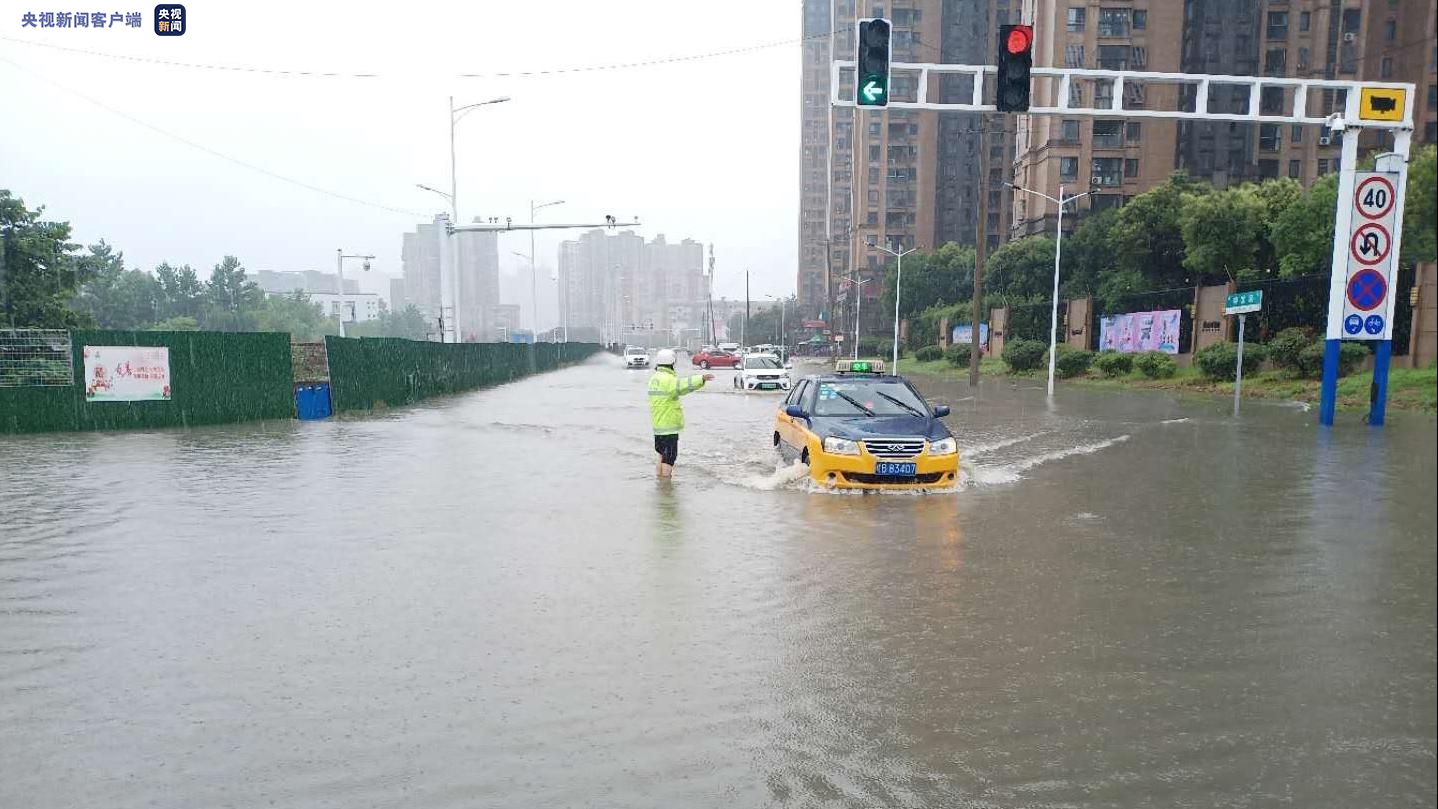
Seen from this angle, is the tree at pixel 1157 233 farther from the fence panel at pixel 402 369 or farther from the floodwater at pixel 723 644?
the floodwater at pixel 723 644

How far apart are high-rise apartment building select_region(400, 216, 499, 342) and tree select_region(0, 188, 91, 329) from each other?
90.8m

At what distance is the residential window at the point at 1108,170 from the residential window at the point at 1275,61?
58.3ft

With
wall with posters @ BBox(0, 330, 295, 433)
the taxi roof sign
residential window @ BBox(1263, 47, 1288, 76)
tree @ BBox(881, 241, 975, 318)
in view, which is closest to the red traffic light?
the taxi roof sign

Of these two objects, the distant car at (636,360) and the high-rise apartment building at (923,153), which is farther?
the high-rise apartment building at (923,153)

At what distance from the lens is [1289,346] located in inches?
1038

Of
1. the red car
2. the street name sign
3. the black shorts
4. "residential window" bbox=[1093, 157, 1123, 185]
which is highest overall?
"residential window" bbox=[1093, 157, 1123, 185]

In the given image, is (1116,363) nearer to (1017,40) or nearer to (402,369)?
(402,369)

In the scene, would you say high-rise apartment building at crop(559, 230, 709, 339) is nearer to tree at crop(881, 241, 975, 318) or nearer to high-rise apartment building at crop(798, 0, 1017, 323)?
high-rise apartment building at crop(798, 0, 1017, 323)

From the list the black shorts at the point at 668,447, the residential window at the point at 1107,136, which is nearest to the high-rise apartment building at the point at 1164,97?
the residential window at the point at 1107,136

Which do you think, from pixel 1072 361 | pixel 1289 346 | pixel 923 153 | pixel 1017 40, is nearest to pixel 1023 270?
pixel 1072 361

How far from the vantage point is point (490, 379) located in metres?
40.7

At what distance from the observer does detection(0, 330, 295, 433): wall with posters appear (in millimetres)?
19047

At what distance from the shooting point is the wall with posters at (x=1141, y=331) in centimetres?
3747

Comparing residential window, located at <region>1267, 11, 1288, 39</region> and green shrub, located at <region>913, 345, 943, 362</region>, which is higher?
residential window, located at <region>1267, 11, 1288, 39</region>
